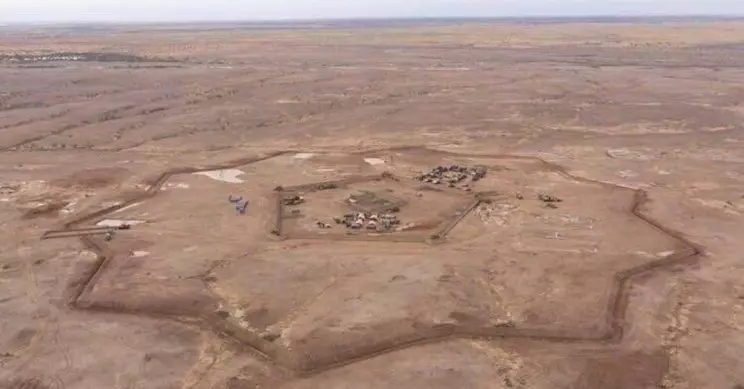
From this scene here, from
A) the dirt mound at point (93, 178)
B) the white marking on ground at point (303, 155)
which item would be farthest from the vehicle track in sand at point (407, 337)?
the white marking on ground at point (303, 155)

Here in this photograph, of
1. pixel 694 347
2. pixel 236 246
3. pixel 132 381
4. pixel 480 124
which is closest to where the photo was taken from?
pixel 132 381

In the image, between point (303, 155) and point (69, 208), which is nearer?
point (69, 208)

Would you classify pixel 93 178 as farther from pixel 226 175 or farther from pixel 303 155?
pixel 303 155

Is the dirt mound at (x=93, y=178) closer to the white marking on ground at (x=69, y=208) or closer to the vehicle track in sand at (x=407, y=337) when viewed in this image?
the white marking on ground at (x=69, y=208)

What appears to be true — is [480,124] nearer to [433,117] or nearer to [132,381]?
[433,117]

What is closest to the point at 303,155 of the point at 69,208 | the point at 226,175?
the point at 226,175

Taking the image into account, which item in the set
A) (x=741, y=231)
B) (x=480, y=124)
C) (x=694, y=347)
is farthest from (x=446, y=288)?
(x=480, y=124)
